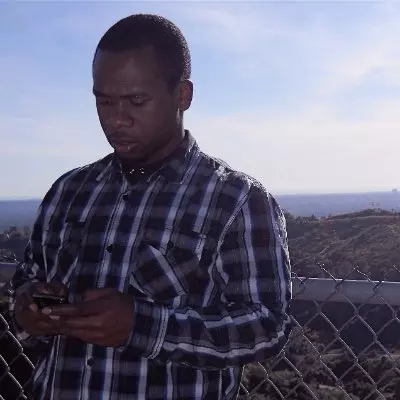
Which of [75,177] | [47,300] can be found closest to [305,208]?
[75,177]

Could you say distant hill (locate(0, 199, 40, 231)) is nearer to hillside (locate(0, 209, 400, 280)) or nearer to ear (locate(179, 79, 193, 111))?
hillside (locate(0, 209, 400, 280))

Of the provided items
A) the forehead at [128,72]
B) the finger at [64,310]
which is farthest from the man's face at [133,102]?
the finger at [64,310]

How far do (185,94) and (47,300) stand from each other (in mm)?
765

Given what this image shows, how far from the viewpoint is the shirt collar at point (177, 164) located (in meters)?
2.12

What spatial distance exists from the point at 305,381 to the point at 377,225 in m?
6.34

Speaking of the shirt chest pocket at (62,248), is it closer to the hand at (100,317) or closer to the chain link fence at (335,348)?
the hand at (100,317)

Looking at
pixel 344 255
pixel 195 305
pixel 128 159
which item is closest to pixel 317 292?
pixel 195 305

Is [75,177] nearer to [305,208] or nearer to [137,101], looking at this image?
[137,101]

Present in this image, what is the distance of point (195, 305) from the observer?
2.03 meters

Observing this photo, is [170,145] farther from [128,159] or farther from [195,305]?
[195,305]

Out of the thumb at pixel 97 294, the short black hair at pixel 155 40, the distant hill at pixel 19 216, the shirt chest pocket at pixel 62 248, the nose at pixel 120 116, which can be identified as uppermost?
the short black hair at pixel 155 40

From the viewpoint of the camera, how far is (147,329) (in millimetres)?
1845

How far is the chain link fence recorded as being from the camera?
2.55 m

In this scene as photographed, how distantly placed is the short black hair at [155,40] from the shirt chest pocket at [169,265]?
49 centimetres
